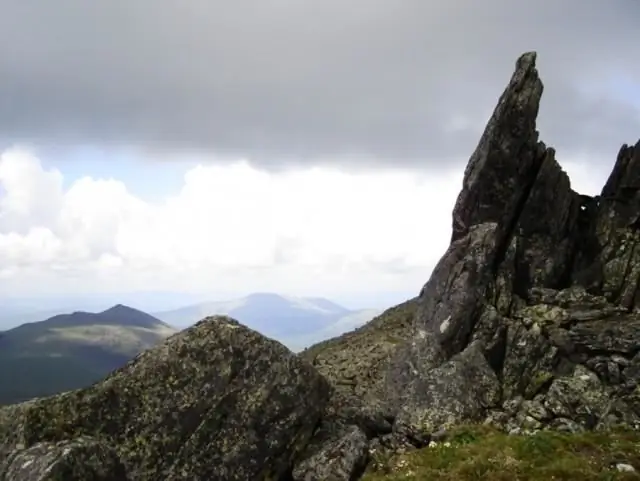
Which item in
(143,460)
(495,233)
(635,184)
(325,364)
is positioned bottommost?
(325,364)

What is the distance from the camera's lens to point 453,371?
2997 centimetres

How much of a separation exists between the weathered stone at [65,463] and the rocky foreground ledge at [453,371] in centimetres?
6

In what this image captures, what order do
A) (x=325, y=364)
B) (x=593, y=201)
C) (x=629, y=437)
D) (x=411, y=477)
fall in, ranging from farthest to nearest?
(x=325, y=364), (x=593, y=201), (x=629, y=437), (x=411, y=477)

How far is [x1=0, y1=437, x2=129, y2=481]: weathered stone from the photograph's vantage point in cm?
1842

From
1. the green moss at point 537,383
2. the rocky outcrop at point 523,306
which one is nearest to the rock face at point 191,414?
the rocky outcrop at point 523,306

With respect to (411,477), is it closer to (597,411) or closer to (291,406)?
(291,406)

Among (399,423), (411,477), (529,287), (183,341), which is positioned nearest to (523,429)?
(399,423)

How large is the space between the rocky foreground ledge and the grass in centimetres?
212

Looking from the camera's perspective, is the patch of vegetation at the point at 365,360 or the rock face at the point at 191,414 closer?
the rock face at the point at 191,414

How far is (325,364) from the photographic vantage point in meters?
67.8

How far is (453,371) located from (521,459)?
354 inches

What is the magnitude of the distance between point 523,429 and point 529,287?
13513 millimetres

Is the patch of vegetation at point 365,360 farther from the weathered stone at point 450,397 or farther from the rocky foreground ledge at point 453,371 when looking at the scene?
the weathered stone at point 450,397

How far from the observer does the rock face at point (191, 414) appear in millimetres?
21266
